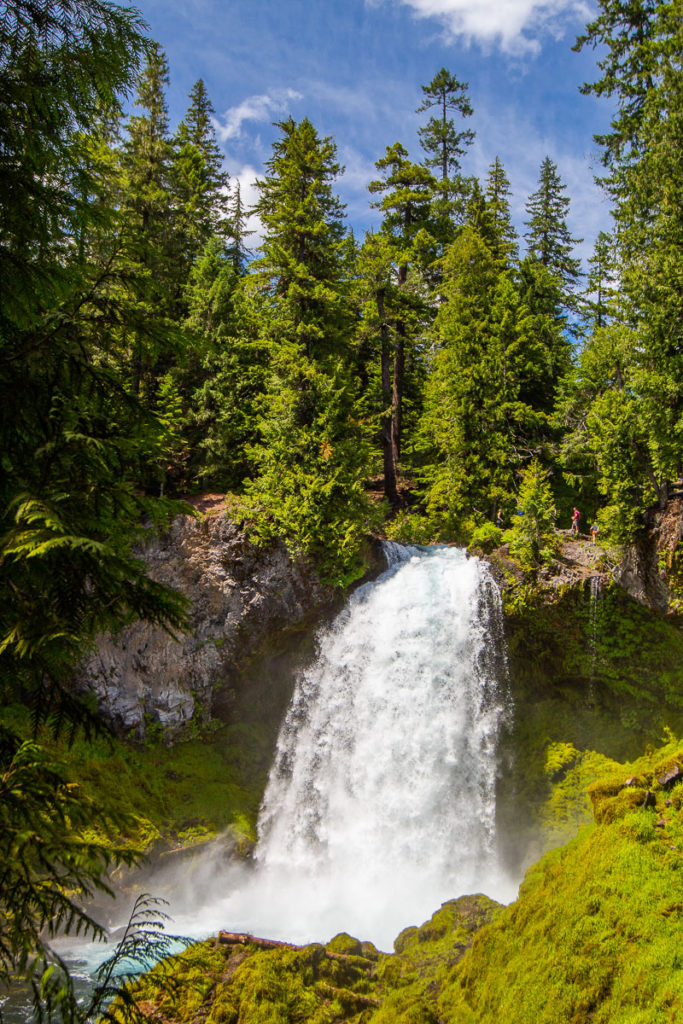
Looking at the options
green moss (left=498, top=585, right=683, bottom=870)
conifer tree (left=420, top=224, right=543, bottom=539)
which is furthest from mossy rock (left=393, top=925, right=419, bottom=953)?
conifer tree (left=420, top=224, right=543, bottom=539)

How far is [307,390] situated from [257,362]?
425 cm

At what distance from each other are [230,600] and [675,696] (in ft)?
38.5

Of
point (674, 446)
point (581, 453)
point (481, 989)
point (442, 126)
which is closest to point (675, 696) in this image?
point (674, 446)

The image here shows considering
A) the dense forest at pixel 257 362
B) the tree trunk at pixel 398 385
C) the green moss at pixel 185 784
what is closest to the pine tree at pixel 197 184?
the dense forest at pixel 257 362

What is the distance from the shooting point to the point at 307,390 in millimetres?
17609

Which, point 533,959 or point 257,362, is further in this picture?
point 257,362

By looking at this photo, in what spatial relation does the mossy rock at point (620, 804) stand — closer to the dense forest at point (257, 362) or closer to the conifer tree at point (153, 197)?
the dense forest at point (257, 362)

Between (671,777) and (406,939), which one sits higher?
(671,777)

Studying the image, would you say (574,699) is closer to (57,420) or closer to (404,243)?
(57,420)

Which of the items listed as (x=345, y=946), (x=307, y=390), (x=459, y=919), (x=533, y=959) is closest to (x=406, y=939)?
(x=459, y=919)

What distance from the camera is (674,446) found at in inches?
544

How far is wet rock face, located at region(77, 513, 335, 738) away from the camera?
598 inches

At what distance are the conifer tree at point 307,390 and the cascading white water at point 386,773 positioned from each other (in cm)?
239

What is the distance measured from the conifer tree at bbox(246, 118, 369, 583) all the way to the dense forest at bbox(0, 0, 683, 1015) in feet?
0.28
